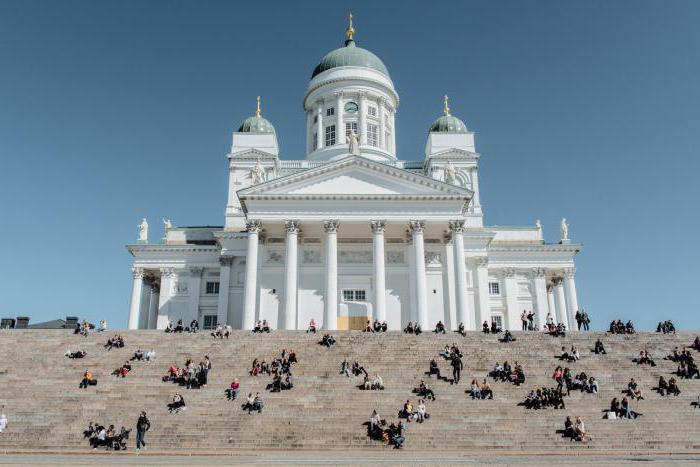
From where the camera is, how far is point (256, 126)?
56.5 meters

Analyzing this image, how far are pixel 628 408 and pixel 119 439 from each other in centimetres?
1833

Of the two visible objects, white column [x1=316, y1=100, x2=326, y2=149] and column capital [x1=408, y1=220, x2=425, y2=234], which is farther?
white column [x1=316, y1=100, x2=326, y2=149]

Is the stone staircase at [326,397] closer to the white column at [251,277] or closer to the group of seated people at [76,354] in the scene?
the group of seated people at [76,354]

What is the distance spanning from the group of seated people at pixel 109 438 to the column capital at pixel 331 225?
20849 millimetres

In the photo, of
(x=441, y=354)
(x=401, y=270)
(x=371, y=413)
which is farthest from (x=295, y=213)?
(x=371, y=413)

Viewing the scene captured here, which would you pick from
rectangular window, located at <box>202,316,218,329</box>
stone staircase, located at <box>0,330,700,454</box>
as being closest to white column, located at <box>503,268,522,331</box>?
stone staircase, located at <box>0,330,700,454</box>

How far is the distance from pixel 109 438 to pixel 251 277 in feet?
62.8

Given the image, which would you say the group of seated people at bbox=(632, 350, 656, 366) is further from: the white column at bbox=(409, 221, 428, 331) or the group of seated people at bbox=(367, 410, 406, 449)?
the group of seated people at bbox=(367, 410, 406, 449)

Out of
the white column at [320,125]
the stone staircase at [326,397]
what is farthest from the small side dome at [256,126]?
the stone staircase at [326,397]

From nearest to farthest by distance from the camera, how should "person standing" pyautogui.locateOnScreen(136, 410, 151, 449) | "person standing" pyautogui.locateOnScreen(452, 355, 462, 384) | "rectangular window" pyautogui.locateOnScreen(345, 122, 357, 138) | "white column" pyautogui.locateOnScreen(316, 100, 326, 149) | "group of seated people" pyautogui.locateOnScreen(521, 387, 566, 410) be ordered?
1. "person standing" pyautogui.locateOnScreen(136, 410, 151, 449)
2. "group of seated people" pyautogui.locateOnScreen(521, 387, 566, 410)
3. "person standing" pyautogui.locateOnScreen(452, 355, 462, 384)
4. "rectangular window" pyautogui.locateOnScreen(345, 122, 357, 138)
5. "white column" pyautogui.locateOnScreen(316, 100, 326, 149)

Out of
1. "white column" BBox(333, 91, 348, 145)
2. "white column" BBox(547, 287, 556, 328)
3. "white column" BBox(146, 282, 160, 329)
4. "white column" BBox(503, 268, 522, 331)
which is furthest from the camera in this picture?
"white column" BBox(333, 91, 348, 145)

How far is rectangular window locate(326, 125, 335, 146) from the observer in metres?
56.7

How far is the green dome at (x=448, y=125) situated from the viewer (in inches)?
2206

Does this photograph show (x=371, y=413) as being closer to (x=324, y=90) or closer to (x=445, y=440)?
(x=445, y=440)
